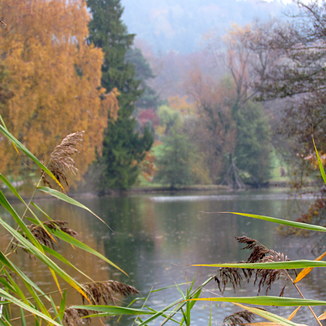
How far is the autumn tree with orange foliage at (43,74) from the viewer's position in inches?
827

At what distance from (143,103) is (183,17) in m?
A: 65.1

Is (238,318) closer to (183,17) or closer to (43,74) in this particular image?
(43,74)

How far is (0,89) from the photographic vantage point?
793 inches

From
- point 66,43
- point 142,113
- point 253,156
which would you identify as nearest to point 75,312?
point 66,43

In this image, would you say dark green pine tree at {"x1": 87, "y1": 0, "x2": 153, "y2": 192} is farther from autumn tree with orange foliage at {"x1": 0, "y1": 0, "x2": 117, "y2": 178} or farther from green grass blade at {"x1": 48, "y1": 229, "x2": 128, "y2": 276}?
green grass blade at {"x1": 48, "y1": 229, "x2": 128, "y2": 276}

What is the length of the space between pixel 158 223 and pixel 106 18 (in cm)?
1689

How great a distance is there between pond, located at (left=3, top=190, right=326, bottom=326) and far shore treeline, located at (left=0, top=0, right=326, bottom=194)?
1.69 metres

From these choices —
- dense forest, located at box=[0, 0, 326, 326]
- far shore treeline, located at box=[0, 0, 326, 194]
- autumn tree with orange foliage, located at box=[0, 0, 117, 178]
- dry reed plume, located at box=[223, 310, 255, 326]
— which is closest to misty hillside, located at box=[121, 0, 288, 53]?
dense forest, located at box=[0, 0, 326, 326]

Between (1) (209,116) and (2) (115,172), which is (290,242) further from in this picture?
(1) (209,116)

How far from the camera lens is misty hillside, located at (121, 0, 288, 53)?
330 ft

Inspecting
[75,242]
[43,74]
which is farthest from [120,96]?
[75,242]

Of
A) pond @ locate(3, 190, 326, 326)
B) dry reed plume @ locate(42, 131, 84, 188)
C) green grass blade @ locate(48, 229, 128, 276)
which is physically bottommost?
pond @ locate(3, 190, 326, 326)

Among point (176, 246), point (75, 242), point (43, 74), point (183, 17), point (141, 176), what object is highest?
point (183, 17)

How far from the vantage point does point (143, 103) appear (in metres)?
49.5
